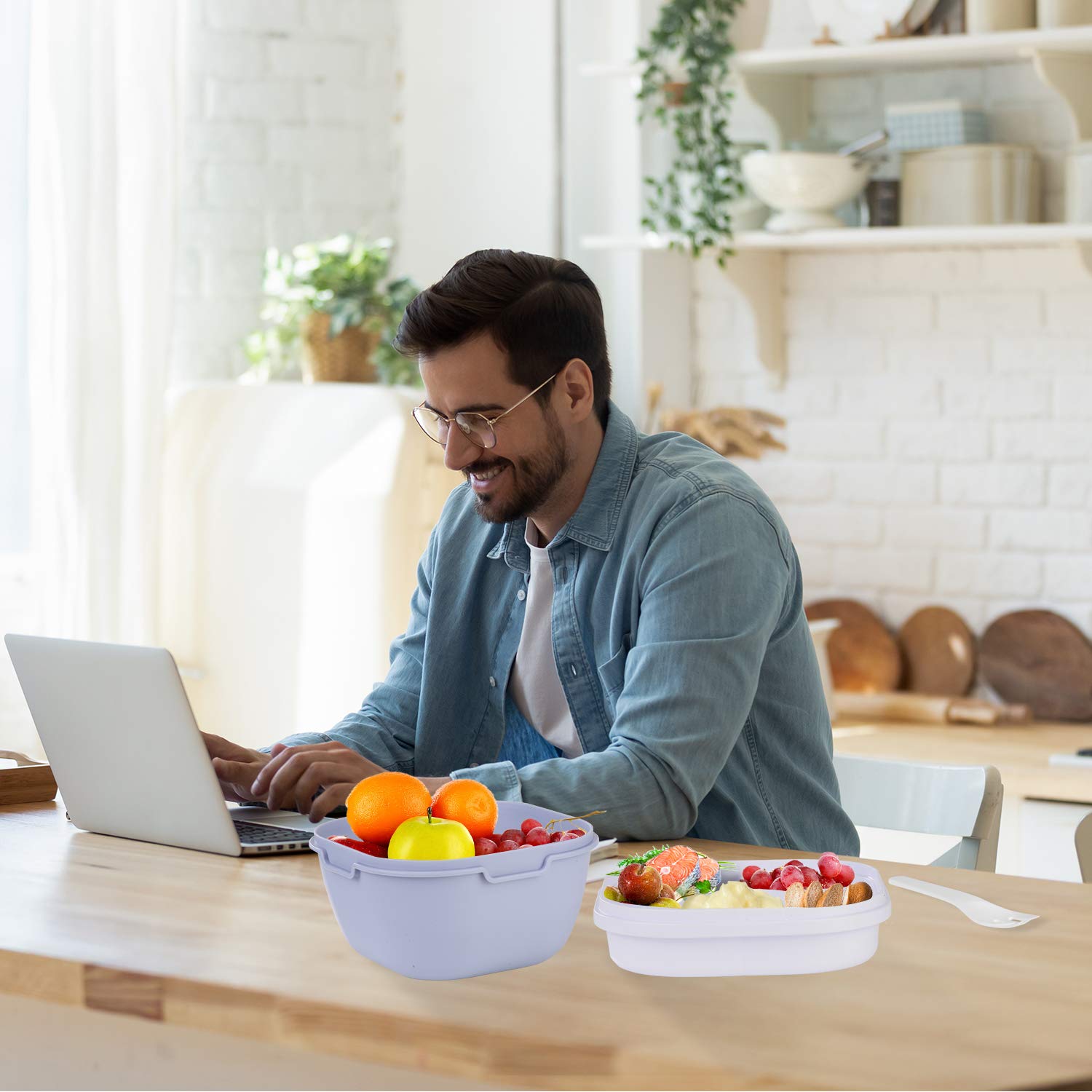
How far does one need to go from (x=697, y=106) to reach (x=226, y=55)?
1.16 meters

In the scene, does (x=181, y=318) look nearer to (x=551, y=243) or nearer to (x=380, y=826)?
(x=551, y=243)

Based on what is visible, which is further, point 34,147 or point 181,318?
point 181,318

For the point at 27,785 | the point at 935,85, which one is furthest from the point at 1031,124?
the point at 27,785

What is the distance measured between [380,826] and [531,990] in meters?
0.18

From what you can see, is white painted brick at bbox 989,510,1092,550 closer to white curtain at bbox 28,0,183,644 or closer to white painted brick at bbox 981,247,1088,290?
white painted brick at bbox 981,247,1088,290

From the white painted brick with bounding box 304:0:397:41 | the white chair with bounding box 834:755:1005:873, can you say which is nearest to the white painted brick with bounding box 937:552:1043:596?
the white chair with bounding box 834:755:1005:873

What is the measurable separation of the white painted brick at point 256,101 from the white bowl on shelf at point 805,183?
1189 mm

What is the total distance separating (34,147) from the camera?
3148mm

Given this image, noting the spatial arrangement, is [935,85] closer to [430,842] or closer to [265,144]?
[265,144]

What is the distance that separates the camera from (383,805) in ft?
3.93

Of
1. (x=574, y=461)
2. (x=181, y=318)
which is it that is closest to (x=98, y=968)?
(x=574, y=461)

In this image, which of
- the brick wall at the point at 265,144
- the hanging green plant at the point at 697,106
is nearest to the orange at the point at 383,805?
the hanging green plant at the point at 697,106

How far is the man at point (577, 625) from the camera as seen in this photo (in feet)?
5.14

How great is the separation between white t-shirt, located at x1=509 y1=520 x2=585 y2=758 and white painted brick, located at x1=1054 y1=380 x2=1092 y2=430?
5.55 ft
